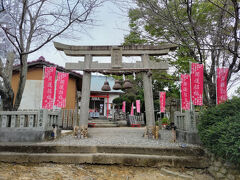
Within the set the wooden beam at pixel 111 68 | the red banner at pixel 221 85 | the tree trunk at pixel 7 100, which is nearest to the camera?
the tree trunk at pixel 7 100

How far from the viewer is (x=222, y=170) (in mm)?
3627

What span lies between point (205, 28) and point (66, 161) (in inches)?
229

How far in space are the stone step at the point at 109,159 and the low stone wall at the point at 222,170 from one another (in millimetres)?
190

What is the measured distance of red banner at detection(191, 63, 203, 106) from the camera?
18.4 feet

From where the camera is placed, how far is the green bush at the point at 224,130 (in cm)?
303

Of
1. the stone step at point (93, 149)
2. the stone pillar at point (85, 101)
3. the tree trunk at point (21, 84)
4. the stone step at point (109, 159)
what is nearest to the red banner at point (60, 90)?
the tree trunk at point (21, 84)

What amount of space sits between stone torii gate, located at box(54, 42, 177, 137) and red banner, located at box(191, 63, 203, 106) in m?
1.08

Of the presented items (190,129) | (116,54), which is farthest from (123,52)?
(190,129)

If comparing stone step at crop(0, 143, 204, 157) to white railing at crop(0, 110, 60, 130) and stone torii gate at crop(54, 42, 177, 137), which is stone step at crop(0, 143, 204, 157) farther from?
stone torii gate at crop(54, 42, 177, 137)

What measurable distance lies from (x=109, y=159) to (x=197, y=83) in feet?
13.4

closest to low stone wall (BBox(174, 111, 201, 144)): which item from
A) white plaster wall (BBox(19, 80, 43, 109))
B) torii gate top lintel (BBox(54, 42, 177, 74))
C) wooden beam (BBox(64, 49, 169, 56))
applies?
torii gate top lintel (BBox(54, 42, 177, 74))

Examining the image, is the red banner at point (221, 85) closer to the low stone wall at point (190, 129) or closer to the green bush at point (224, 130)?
the low stone wall at point (190, 129)

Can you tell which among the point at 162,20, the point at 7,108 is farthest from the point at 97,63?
the point at 7,108

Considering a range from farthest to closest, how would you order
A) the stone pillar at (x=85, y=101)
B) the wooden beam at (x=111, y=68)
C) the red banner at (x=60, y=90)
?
the red banner at (x=60, y=90)
the wooden beam at (x=111, y=68)
the stone pillar at (x=85, y=101)
